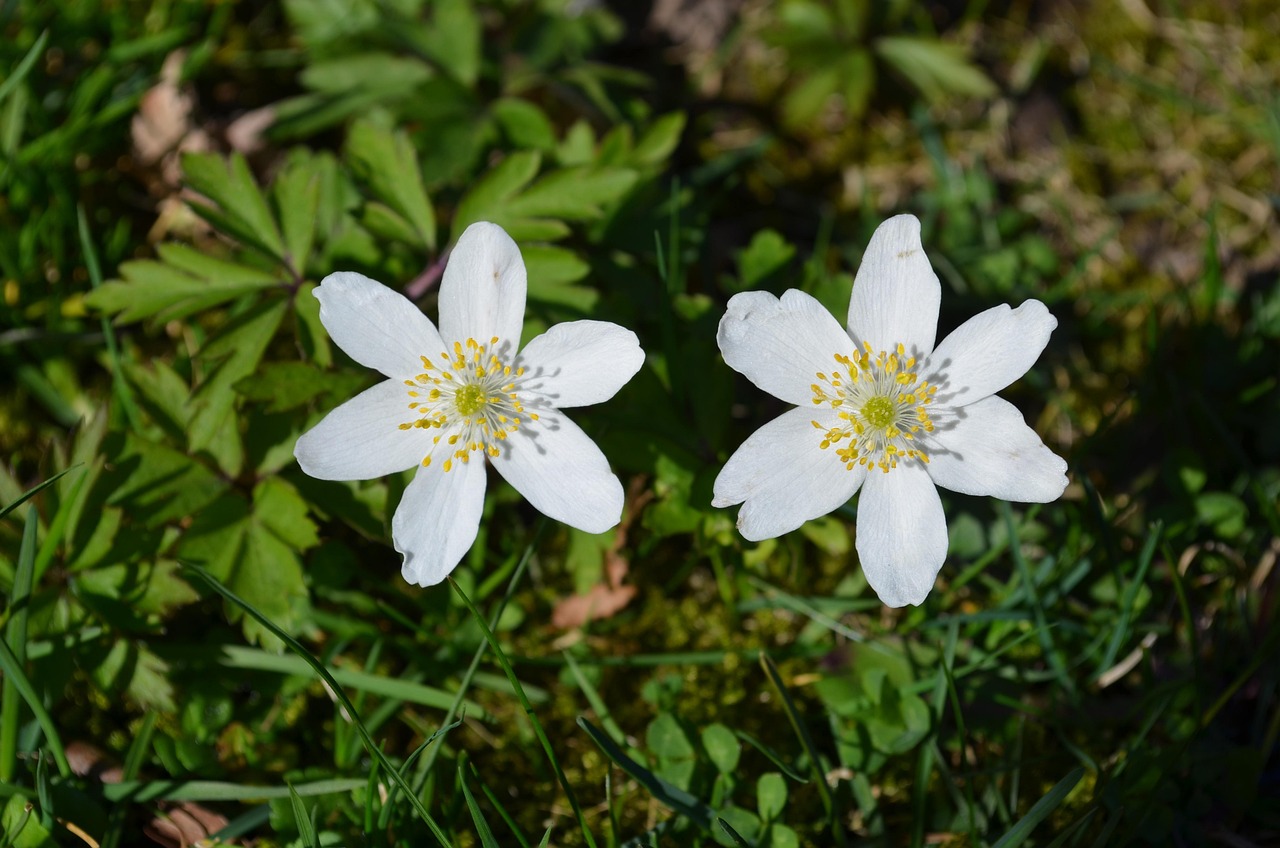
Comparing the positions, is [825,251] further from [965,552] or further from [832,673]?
[832,673]

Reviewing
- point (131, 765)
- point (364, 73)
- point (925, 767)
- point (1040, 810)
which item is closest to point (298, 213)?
point (364, 73)

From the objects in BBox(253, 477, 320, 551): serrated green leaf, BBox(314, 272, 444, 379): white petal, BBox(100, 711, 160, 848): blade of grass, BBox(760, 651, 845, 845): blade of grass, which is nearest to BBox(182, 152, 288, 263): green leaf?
BBox(314, 272, 444, 379): white petal

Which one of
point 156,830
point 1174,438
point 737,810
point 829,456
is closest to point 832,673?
point 737,810

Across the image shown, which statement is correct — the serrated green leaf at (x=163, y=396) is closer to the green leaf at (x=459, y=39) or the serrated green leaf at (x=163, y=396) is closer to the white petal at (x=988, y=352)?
the green leaf at (x=459, y=39)

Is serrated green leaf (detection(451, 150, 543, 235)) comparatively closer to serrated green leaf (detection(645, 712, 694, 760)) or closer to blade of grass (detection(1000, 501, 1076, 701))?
serrated green leaf (detection(645, 712, 694, 760))

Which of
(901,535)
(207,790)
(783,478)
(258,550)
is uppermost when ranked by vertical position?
(783,478)

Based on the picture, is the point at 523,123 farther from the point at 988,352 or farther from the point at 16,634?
the point at 16,634

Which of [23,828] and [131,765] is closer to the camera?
[23,828]
